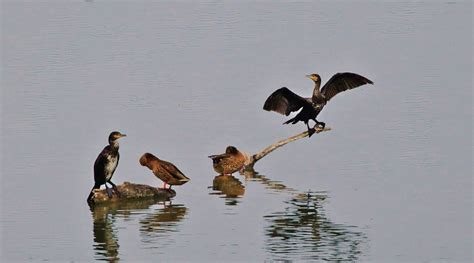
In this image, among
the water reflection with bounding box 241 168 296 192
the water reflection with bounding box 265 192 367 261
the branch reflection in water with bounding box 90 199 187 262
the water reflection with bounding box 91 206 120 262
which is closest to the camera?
the water reflection with bounding box 265 192 367 261

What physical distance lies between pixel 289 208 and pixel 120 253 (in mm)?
3039

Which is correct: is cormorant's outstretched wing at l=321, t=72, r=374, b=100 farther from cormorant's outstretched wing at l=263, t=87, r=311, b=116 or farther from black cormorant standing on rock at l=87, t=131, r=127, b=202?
black cormorant standing on rock at l=87, t=131, r=127, b=202

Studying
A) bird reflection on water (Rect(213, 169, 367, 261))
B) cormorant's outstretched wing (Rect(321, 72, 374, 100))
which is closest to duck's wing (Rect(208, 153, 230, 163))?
bird reflection on water (Rect(213, 169, 367, 261))

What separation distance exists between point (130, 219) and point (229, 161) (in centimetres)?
303

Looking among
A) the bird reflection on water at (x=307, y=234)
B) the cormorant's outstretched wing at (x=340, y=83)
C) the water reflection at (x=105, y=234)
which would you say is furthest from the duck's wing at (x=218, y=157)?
the water reflection at (x=105, y=234)

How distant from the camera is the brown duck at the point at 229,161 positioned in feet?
65.6

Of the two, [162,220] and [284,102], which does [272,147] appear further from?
[162,220]

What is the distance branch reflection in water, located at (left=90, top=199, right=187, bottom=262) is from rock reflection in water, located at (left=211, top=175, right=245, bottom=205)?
854 mm

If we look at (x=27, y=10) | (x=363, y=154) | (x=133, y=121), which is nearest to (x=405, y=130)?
(x=363, y=154)

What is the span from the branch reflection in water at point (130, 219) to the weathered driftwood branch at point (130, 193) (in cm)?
6

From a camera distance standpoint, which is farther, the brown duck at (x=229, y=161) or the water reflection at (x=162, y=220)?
the brown duck at (x=229, y=161)

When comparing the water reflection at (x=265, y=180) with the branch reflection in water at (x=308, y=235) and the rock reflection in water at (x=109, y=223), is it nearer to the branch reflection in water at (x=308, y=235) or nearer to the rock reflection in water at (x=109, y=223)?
the branch reflection in water at (x=308, y=235)

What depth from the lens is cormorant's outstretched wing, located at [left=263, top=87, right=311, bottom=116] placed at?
68.4 ft

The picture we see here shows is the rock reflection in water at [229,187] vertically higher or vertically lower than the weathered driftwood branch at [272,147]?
lower
